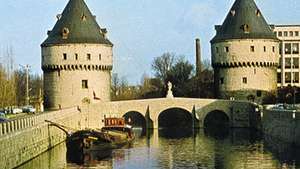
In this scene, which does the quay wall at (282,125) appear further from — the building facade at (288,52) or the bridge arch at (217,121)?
the building facade at (288,52)

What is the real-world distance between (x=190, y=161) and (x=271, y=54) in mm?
34411

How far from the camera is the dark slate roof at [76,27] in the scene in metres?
68.2

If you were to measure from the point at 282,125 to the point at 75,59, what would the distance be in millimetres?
26986

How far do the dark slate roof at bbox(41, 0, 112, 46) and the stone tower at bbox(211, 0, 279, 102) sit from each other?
11634mm

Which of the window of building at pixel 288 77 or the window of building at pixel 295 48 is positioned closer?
the window of building at pixel 288 77

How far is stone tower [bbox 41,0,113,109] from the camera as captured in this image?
68.3 metres

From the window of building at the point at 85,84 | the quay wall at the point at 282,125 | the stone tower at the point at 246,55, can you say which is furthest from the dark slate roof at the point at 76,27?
the quay wall at the point at 282,125

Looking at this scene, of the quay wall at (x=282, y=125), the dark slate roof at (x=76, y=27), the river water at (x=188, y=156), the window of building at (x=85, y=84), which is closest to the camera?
the river water at (x=188, y=156)

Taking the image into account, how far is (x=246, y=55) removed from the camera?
70312 mm

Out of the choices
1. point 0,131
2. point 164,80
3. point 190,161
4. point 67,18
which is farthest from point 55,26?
point 0,131

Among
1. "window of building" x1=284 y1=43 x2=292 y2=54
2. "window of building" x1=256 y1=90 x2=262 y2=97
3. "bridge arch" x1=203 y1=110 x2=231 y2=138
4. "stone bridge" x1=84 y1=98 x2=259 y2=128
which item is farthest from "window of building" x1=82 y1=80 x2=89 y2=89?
"window of building" x1=284 y1=43 x2=292 y2=54

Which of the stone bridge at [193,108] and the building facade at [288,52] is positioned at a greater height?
the building facade at [288,52]

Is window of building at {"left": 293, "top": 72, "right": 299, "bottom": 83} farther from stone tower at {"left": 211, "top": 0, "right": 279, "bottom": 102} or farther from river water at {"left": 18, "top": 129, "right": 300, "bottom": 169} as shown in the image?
river water at {"left": 18, "top": 129, "right": 300, "bottom": 169}

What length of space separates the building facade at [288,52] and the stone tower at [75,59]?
3815 cm
